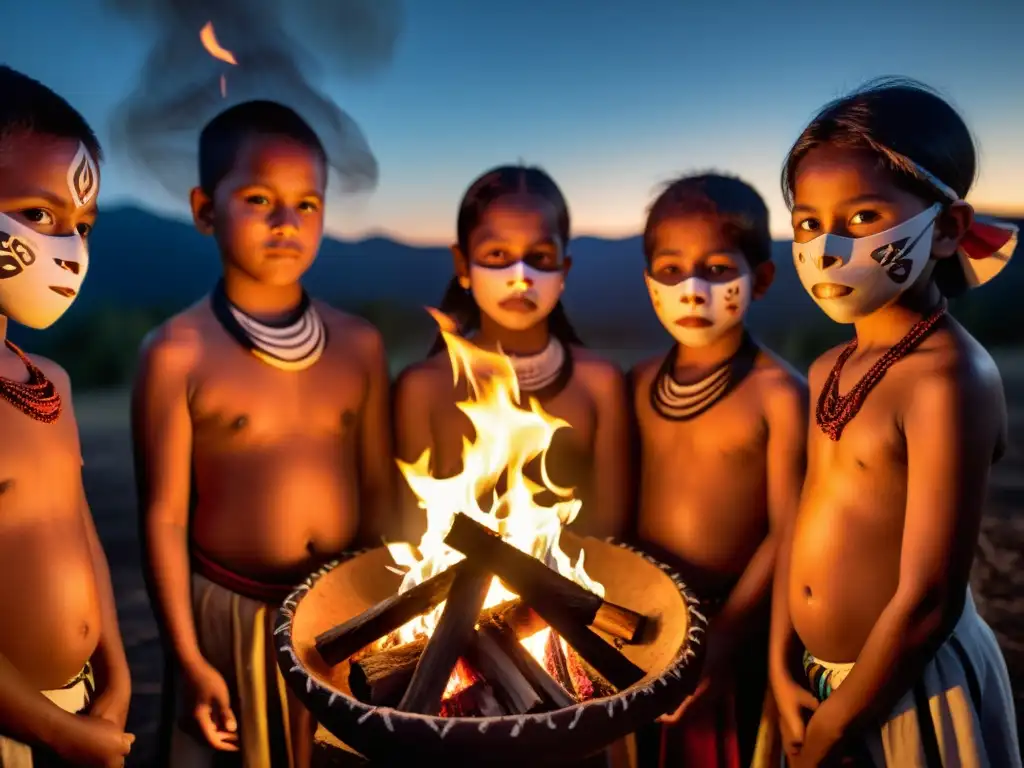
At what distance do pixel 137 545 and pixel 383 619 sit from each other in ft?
14.1

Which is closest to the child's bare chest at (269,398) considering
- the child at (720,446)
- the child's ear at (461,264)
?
the child's ear at (461,264)

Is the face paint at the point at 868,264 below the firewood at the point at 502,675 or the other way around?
the other way around

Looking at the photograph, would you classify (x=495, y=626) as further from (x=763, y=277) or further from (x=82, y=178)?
(x=82, y=178)

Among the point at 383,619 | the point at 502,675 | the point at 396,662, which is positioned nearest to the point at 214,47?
the point at 383,619

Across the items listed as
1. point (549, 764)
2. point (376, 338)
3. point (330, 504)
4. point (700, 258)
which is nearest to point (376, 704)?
point (549, 764)

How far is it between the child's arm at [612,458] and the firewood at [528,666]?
2.87 ft

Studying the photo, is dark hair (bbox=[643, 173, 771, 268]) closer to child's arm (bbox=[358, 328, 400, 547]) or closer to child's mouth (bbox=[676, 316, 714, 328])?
child's mouth (bbox=[676, 316, 714, 328])

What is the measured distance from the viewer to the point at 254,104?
256cm

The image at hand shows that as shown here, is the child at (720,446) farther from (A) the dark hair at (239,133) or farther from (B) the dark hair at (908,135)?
(A) the dark hair at (239,133)

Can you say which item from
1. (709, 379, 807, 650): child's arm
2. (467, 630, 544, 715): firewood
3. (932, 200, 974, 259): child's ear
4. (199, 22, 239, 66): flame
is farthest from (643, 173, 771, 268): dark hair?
(199, 22, 239, 66): flame

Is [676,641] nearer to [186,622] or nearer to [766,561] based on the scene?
[766,561]

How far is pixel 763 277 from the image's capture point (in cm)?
258

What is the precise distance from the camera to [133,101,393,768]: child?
2.46 metres

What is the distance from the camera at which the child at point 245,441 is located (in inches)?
96.9
